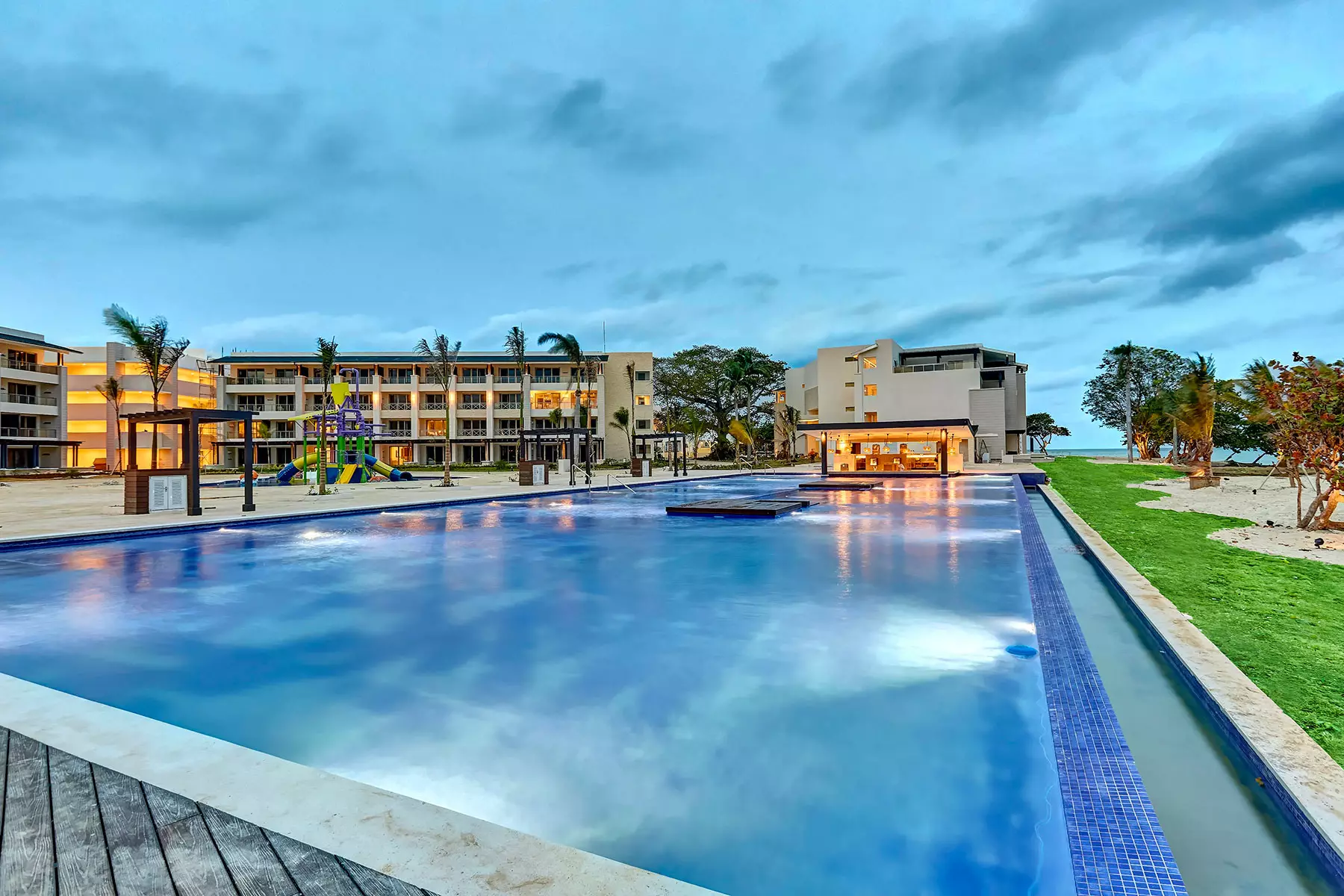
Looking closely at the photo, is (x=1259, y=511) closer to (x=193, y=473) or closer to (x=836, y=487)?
(x=836, y=487)

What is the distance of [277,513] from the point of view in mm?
15203

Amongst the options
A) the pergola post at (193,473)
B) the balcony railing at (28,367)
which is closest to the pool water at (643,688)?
the pergola post at (193,473)

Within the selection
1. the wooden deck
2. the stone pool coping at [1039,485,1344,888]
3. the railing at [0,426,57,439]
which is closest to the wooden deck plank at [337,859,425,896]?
the wooden deck

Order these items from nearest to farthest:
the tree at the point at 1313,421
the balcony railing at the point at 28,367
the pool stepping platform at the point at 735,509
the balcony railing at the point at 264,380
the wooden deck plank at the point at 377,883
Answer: the wooden deck plank at the point at 377,883, the tree at the point at 1313,421, the pool stepping platform at the point at 735,509, the balcony railing at the point at 28,367, the balcony railing at the point at 264,380

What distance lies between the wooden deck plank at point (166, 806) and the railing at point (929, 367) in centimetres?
5355

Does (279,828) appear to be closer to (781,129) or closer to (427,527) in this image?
(427,527)

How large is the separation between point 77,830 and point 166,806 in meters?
0.25

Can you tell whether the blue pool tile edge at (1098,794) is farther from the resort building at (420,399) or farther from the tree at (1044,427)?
the tree at (1044,427)

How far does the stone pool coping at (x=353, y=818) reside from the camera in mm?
1990

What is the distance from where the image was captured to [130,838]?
7.18 ft

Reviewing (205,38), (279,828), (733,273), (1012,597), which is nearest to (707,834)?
(279,828)

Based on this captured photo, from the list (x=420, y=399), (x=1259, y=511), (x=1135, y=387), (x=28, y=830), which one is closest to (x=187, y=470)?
(x=28, y=830)

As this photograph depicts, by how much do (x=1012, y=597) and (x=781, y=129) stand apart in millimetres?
51642

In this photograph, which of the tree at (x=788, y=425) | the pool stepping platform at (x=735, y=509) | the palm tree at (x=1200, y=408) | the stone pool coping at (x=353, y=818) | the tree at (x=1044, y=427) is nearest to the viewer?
the stone pool coping at (x=353, y=818)
